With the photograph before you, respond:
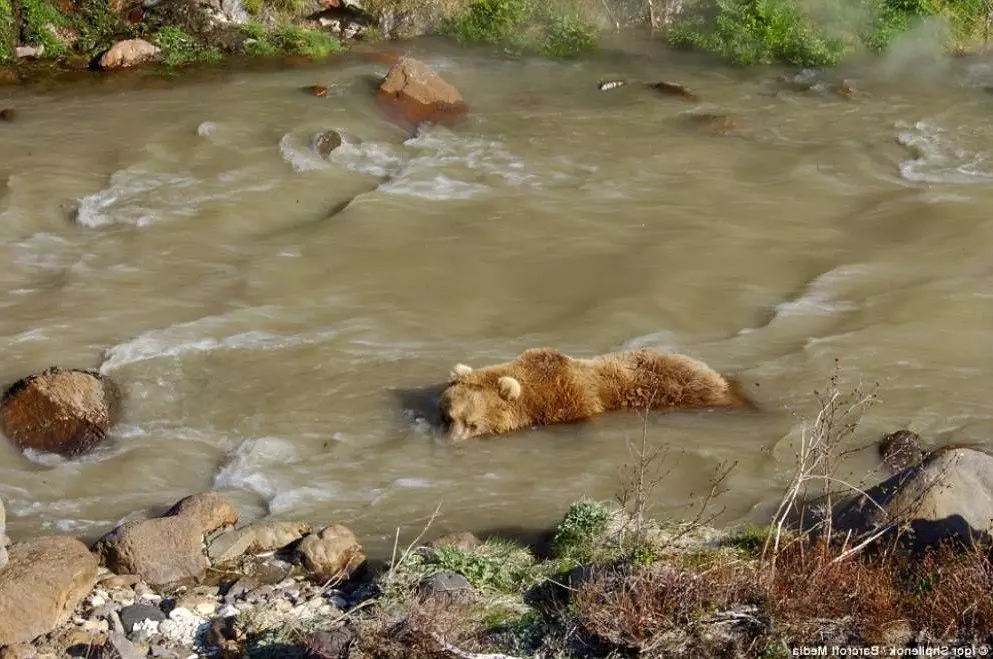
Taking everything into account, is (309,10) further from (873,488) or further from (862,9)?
(873,488)

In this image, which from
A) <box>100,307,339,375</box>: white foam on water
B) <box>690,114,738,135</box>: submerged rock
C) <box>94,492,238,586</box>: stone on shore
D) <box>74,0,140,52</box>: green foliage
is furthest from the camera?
<box>74,0,140,52</box>: green foliage

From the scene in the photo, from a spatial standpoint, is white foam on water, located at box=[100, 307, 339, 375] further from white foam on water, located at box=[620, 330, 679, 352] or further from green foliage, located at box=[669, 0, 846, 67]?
green foliage, located at box=[669, 0, 846, 67]

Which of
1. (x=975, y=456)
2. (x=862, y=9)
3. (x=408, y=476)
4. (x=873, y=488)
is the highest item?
(x=862, y=9)

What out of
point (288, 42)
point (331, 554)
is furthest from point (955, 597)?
point (288, 42)

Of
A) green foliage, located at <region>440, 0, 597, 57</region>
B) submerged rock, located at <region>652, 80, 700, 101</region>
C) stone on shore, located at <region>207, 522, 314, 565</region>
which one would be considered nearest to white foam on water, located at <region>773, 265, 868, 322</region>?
stone on shore, located at <region>207, 522, 314, 565</region>

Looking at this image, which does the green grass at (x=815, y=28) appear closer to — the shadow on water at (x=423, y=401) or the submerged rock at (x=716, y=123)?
the submerged rock at (x=716, y=123)

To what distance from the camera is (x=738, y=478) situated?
7434mm

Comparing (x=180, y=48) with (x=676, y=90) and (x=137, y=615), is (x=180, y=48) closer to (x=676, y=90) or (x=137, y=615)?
(x=676, y=90)

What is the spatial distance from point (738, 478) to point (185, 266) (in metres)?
5.86

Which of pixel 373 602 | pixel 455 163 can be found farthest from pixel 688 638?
pixel 455 163

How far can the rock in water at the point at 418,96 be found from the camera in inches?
594

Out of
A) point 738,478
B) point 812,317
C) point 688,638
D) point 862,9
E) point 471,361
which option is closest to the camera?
point 688,638

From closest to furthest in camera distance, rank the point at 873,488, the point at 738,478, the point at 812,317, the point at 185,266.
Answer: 1. the point at 873,488
2. the point at 738,478
3. the point at 812,317
4. the point at 185,266

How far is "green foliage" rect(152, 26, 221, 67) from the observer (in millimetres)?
17344
